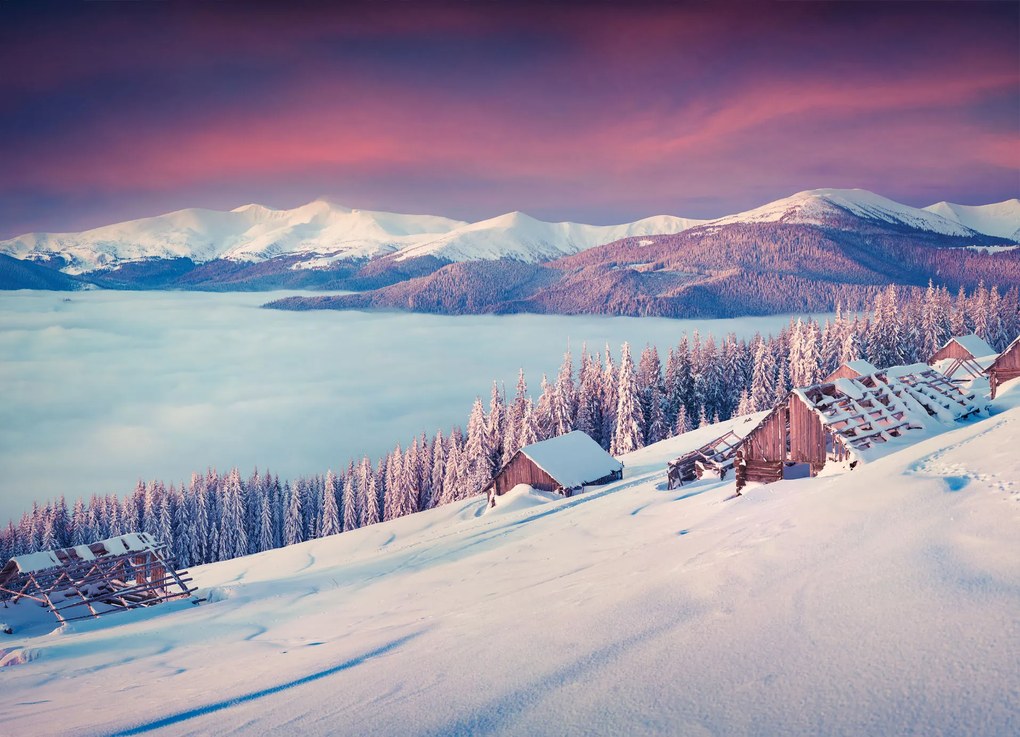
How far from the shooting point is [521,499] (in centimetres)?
4175

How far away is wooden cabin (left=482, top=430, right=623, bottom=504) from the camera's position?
42438 mm

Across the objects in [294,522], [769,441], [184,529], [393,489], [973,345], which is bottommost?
[294,522]

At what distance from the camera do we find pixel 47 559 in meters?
25.8

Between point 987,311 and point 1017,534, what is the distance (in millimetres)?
102361

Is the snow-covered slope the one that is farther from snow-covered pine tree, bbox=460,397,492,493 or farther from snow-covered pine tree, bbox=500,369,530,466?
snow-covered pine tree, bbox=500,369,530,466

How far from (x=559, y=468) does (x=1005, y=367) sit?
2876cm

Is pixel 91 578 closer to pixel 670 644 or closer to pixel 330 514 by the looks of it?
pixel 670 644

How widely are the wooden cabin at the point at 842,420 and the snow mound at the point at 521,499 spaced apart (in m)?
17.3

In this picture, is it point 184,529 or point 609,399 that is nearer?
point 609,399

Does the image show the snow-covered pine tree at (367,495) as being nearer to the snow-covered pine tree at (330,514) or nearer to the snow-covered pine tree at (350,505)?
the snow-covered pine tree at (350,505)

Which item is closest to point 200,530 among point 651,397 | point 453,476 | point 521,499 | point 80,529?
point 80,529

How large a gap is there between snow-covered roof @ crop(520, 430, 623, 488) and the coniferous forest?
18181mm

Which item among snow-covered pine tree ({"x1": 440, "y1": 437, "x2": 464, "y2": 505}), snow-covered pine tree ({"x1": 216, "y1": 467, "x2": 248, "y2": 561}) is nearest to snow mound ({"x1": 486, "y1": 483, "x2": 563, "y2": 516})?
snow-covered pine tree ({"x1": 440, "y1": 437, "x2": 464, "y2": 505})

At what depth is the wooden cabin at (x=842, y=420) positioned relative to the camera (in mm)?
21875
